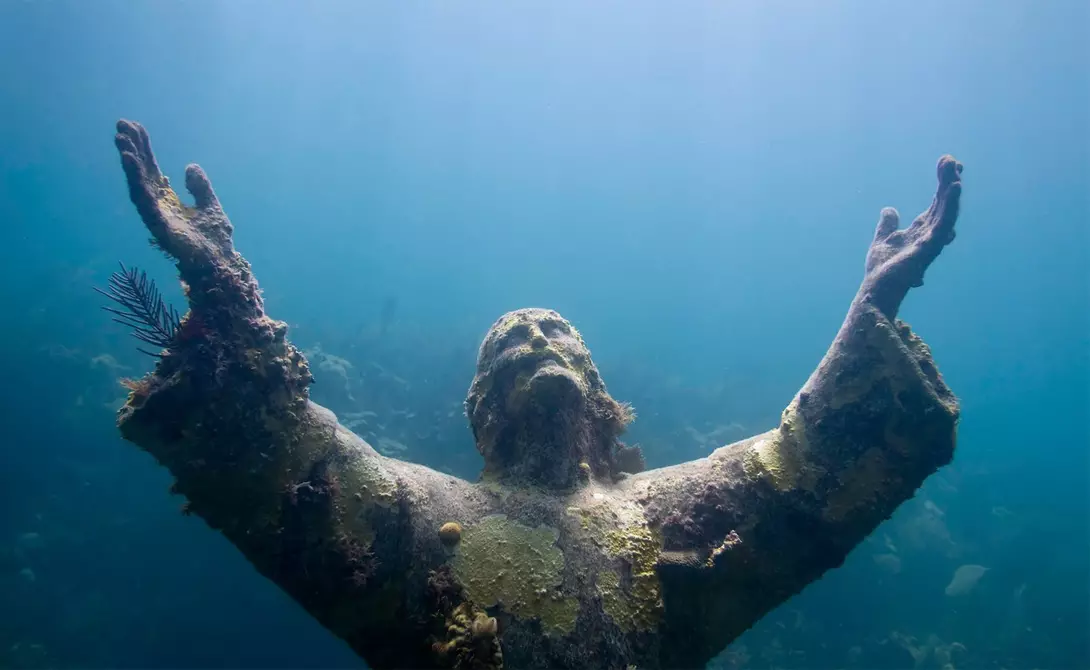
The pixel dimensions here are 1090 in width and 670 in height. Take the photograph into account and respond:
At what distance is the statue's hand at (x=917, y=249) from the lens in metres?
4.57

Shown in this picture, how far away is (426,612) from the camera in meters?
4.12

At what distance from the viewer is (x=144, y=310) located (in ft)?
13.6

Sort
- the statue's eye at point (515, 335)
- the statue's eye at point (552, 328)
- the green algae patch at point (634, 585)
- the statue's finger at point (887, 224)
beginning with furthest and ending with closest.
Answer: the statue's eye at point (552, 328), the statue's eye at point (515, 335), the statue's finger at point (887, 224), the green algae patch at point (634, 585)

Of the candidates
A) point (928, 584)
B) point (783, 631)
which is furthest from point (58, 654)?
point (928, 584)

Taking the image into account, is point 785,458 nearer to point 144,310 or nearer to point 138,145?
point 144,310

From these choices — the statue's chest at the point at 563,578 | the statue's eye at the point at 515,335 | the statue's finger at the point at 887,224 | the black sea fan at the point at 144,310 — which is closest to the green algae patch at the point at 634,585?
the statue's chest at the point at 563,578

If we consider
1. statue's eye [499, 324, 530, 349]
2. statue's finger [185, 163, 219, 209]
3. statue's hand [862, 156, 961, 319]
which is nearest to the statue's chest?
statue's eye [499, 324, 530, 349]

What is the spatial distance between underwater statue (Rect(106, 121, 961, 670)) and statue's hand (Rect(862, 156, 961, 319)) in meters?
0.02

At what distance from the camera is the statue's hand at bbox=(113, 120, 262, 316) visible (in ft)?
12.8

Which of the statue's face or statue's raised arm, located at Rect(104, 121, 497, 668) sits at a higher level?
the statue's face

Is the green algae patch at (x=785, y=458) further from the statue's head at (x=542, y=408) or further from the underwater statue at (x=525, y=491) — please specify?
the statue's head at (x=542, y=408)

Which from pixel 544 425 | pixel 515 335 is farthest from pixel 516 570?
pixel 515 335

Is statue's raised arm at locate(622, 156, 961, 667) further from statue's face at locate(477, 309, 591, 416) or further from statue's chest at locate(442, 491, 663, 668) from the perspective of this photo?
statue's face at locate(477, 309, 591, 416)

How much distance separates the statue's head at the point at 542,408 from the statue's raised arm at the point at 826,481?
1048 mm
